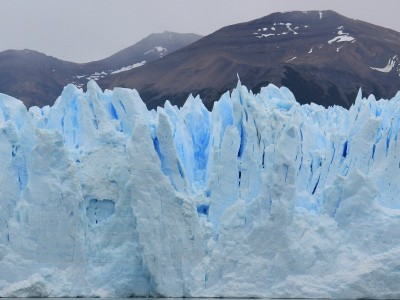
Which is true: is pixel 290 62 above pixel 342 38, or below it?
below

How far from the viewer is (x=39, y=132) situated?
2033 centimetres

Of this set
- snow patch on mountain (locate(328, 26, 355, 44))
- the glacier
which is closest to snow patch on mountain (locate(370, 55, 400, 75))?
snow patch on mountain (locate(328, 26, 355, 44))

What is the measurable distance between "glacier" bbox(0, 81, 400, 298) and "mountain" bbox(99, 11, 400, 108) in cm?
1349

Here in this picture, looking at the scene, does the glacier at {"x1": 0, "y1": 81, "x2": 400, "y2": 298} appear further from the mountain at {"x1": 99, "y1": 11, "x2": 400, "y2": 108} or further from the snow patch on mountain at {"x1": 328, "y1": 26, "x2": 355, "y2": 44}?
the snow patch on mountain at {"x1": 328, "y1": 26, "x2": 355, "y2": 44}

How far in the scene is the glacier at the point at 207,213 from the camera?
19.8 metres

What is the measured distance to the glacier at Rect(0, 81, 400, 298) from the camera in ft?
65.0

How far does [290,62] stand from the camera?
115ft

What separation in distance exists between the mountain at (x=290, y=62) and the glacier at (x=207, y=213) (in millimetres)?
13493

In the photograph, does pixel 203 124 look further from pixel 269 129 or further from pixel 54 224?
pixel 54 224

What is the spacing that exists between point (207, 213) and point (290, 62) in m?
15.2

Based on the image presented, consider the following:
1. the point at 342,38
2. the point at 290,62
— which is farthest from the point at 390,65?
the point at 290,62

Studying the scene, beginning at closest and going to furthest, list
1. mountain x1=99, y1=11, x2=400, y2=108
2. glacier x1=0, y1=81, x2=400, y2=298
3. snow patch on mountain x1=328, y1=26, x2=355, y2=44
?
glacier x1=0, y1=81, x2=400, y2=298 < mountain x1=99, y1=11, x2=400, y2=108 < snow patch on mountain x1=328, y1=26, x2=355, y2=44

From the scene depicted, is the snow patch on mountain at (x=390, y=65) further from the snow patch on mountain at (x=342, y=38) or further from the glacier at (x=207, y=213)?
the glacier at (x=207, y=213)

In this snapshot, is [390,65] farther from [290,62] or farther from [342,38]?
[290,62]
